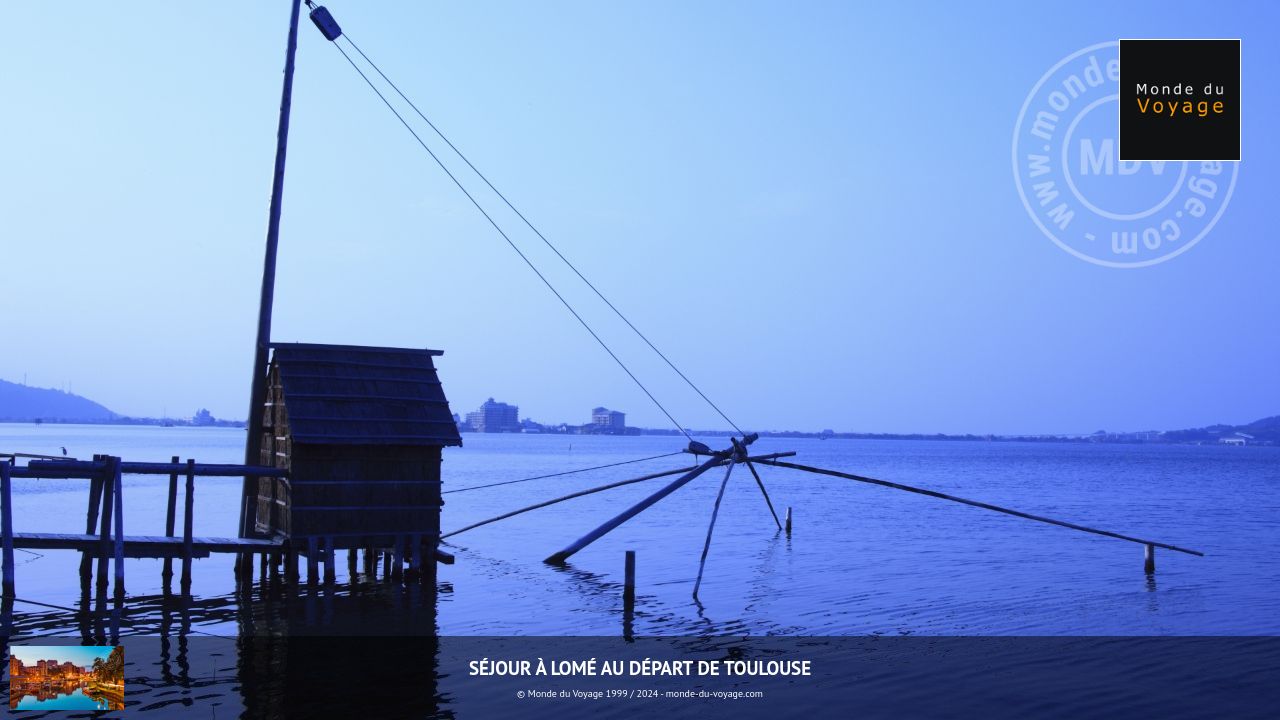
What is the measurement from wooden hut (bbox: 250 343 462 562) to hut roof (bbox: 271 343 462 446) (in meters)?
0.03

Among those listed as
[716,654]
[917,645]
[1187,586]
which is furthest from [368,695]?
[1187,586]

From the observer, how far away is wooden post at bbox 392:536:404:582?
26956 millimetres

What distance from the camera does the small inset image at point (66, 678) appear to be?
1662cm

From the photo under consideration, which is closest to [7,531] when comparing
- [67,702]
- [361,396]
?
[67,702]

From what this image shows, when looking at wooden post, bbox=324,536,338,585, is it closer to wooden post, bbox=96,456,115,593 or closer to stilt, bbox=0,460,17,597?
wooden post, bbox=96,456,115,593

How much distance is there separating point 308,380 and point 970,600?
66.0 feet

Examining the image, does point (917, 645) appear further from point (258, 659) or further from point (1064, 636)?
point (258, 659)

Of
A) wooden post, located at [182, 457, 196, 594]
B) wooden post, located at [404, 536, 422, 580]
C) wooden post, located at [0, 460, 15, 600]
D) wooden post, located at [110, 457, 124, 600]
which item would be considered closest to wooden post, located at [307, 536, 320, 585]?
wooden post, located at [404, 536, 422, 580]

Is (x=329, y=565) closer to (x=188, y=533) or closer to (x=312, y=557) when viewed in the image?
(x=312, y=557)

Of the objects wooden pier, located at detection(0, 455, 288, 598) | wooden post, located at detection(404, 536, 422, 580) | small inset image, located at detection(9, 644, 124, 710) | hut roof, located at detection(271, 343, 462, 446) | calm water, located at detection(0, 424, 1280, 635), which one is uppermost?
hut roof, located at detection(271, 343, 462, 446)

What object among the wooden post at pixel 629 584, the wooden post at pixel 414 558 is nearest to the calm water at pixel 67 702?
the wooden post at pixel 414 558

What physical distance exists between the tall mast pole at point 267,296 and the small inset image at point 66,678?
26.5ft

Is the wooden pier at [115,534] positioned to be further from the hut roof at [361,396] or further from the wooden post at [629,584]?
the wooden post at [629,584]

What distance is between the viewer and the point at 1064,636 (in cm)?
2478
